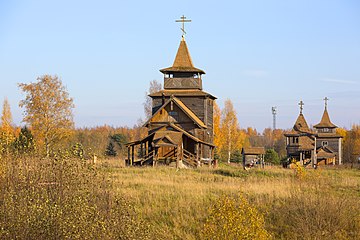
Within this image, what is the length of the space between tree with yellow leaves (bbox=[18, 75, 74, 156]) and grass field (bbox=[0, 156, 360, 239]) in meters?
20.0

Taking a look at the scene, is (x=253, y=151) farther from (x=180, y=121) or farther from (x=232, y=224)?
(x=232, y=224)

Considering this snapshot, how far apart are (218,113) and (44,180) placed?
175 feet

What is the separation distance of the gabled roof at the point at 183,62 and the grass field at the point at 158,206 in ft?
52.1

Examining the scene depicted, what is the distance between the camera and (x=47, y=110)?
1756 inches

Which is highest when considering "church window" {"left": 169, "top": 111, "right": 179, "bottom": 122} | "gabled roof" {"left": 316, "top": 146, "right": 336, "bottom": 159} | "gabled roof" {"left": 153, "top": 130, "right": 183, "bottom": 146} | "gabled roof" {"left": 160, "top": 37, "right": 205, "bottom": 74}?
"gabled roof" {"left": 160, "top": 37, "right": 205, "bottom": 74}

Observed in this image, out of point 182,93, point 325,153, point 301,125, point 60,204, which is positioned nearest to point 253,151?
point 182,93

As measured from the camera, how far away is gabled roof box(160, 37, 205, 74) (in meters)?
41.1

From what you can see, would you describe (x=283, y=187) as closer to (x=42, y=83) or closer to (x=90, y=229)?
(x=90, y=229)

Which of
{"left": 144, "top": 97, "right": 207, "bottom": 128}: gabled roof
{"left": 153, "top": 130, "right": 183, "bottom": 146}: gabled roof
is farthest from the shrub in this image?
{"left": 144, "top": 97, "right": 207, "bottom": 128}: gabled roof

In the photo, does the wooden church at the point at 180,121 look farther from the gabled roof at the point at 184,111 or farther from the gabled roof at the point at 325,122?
the gabled roof at the point at 325,122

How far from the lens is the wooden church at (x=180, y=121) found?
36719mm

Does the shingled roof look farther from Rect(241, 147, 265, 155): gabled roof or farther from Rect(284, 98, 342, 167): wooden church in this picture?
Rect(241, 147, 265, 155): gabled roof

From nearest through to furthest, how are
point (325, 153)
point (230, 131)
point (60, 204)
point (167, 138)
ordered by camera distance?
point (60, 204), point (167, 138), point (325, 153), point (230, 131)

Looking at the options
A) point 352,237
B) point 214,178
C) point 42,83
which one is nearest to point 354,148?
point 42,83
